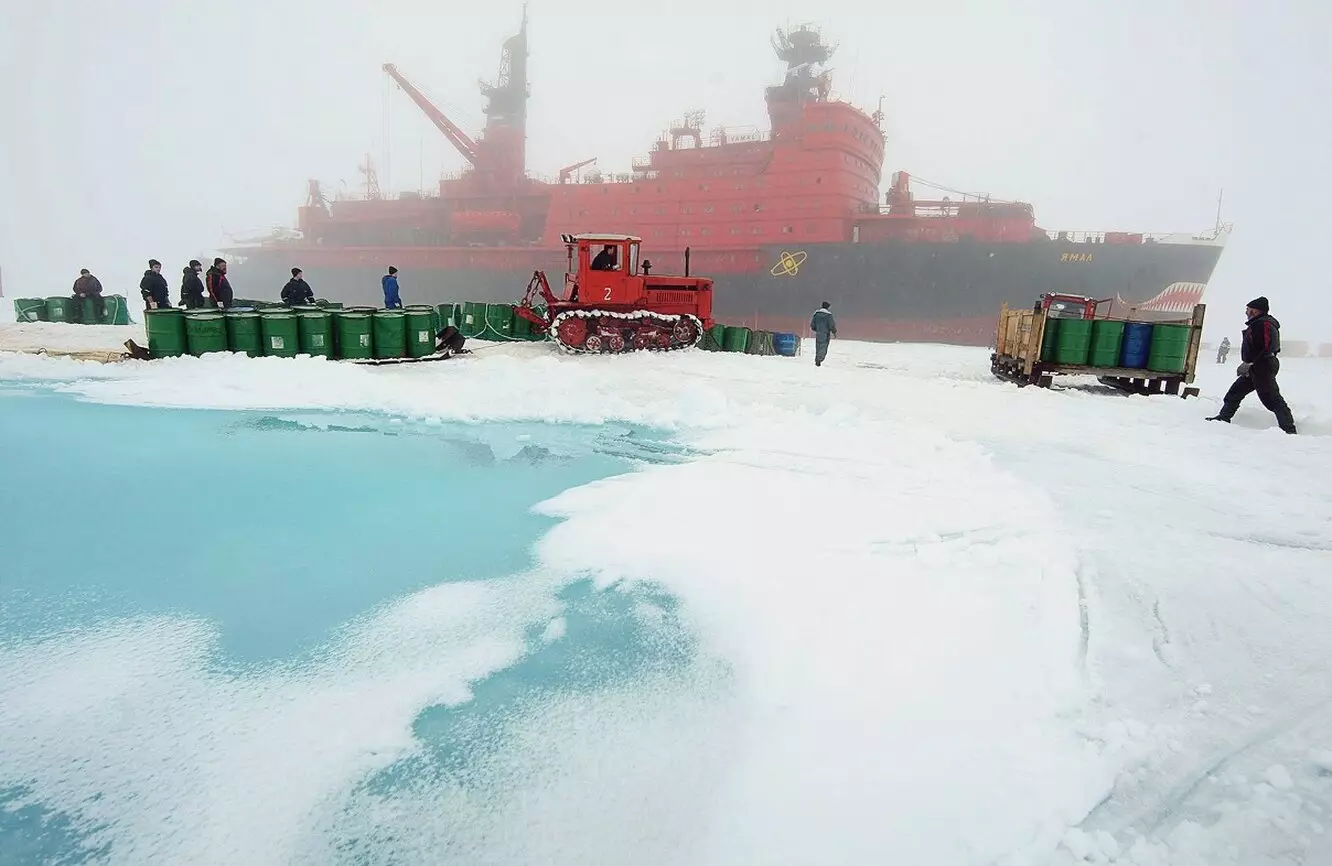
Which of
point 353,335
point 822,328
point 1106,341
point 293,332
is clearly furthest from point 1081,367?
point 293,332

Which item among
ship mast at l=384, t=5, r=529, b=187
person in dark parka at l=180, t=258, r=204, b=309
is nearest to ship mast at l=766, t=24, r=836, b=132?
ship mast at l=384, t=5, r=529, b=187

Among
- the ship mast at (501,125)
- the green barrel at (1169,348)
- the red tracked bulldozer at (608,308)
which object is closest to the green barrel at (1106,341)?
the green barrel at (1169,348)

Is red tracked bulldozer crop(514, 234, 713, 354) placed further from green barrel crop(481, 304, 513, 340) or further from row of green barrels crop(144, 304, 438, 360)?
row of green barrels crop(144, 304, 438, 360)

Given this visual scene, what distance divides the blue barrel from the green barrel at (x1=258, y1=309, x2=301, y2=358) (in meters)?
13.6

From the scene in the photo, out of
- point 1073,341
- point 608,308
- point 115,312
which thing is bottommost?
point 1073,341

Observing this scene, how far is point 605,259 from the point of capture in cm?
1377

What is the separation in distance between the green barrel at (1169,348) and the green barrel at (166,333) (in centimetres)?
1535

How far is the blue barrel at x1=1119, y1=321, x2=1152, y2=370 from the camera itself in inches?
411

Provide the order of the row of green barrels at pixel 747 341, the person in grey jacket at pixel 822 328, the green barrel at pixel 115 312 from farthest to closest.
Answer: the green barrel at pixel 115 312
the row of green barrels at pixel 747 341
the person in grey jacket at pixel 822 328

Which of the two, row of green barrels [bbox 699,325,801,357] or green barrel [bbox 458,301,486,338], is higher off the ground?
green barrel [bbox 458,301,486,338]

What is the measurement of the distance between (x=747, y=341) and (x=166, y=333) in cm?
1210

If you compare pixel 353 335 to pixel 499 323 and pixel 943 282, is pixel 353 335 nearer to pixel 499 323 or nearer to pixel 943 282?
pixel 499 323

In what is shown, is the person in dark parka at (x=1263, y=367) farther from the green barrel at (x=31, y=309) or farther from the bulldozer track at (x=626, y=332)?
the green barrel at (x=31, y=309)

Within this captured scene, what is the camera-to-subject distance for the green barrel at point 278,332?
33.4 ft
